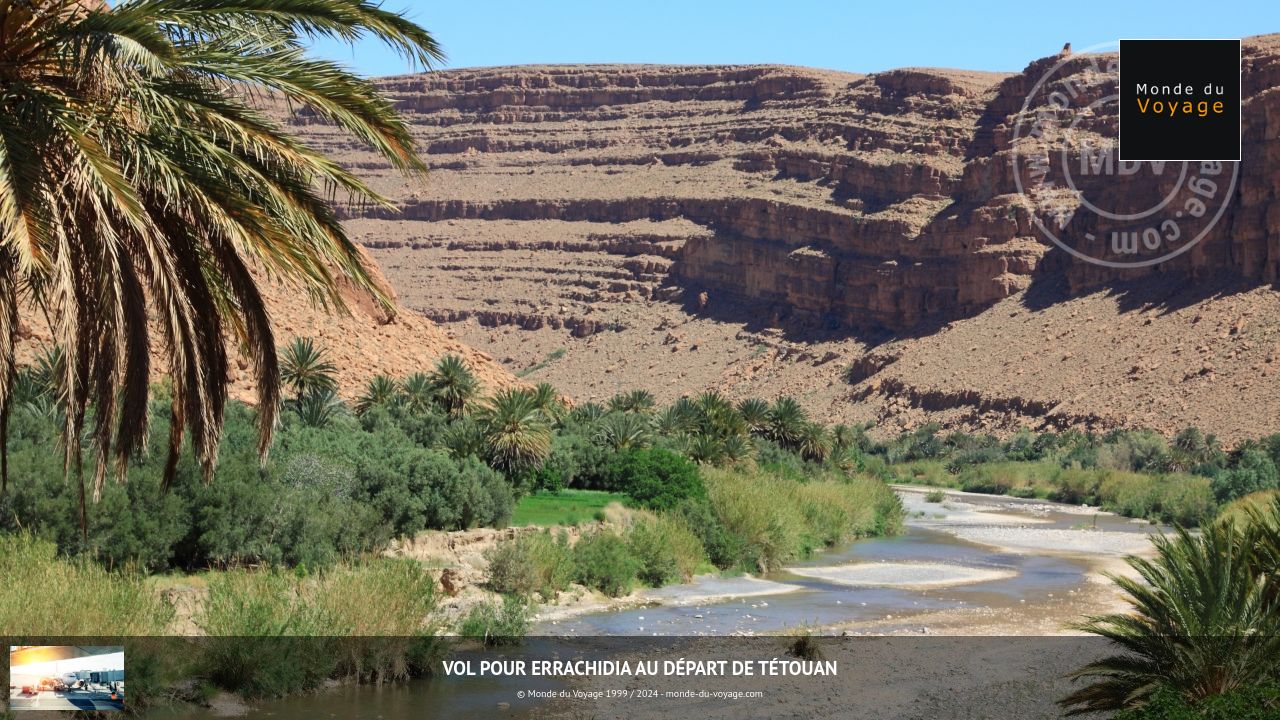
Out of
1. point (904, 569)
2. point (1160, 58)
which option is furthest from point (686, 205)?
point (904, 569)

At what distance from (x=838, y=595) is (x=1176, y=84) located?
82.6 feet

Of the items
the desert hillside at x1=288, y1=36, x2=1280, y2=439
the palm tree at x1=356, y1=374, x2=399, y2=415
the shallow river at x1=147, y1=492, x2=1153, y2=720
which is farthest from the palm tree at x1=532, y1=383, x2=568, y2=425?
the desert hillside at x1=288, y1=36, x2=1280, y2=439

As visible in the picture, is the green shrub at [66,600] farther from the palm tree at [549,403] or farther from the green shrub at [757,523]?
the palm tree at [549,403]

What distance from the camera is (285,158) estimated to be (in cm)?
907

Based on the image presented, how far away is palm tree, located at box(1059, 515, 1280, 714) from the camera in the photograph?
10570mm

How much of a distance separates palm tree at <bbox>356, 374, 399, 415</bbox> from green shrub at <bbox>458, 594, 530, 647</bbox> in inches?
651

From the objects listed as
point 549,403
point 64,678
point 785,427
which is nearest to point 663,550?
point 64,678

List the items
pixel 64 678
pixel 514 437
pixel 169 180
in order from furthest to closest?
pixel 514 437, pixel 64 678, pixel 169 180

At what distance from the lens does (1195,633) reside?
10.6 meters

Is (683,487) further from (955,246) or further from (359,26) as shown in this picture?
(955,246)

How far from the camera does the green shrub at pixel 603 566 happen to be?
25.1 meters

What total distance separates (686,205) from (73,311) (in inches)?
4764

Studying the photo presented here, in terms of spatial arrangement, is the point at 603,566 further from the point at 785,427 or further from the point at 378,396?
the point at 785,427

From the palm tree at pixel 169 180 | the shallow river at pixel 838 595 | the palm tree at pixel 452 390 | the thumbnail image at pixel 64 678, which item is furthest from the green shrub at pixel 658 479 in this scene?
the palm tree at pixel 169 180
